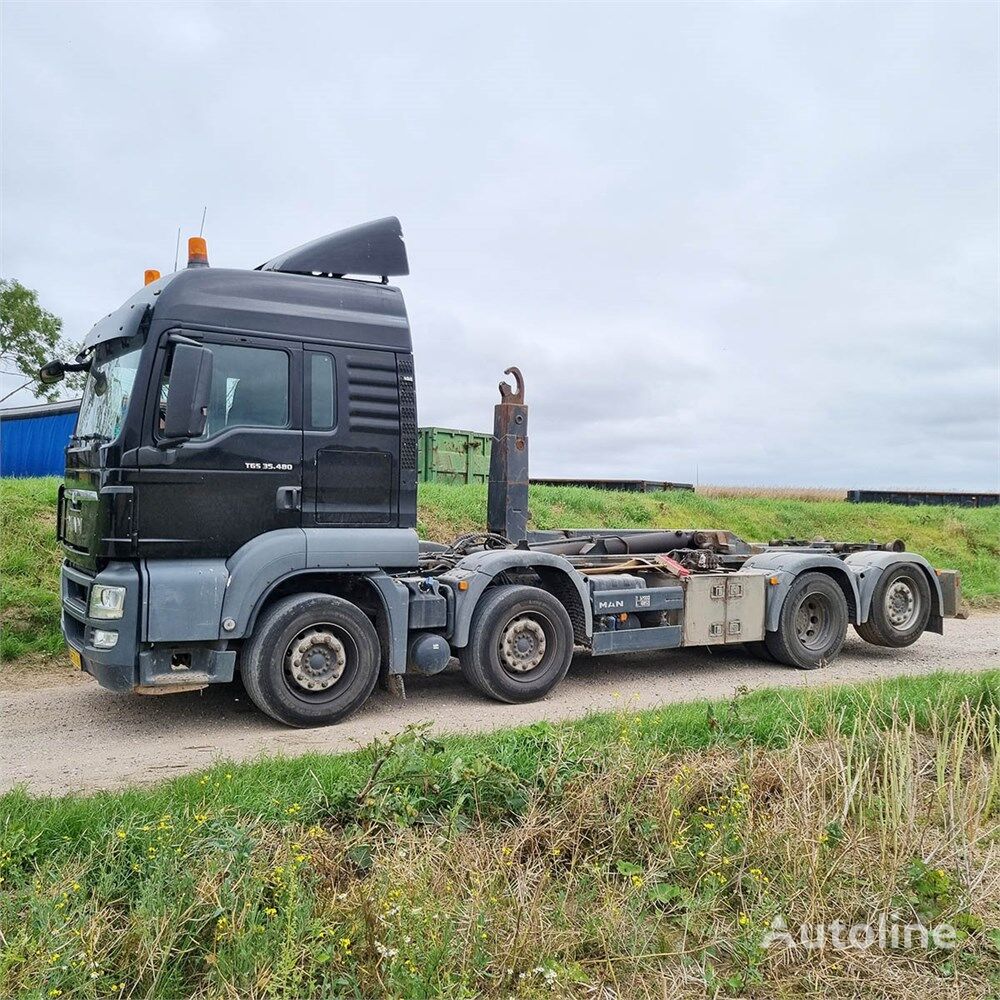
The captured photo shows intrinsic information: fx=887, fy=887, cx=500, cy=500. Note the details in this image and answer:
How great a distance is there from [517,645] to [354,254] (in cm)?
352

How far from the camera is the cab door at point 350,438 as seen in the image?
6.68m

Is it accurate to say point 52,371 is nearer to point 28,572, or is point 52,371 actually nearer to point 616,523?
point 28,572

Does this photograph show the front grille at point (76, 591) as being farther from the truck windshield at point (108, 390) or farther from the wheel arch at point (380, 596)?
the wheel arch at point (380, 596)

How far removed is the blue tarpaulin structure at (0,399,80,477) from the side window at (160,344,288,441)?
1371 cm

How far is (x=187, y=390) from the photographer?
5.95 metres

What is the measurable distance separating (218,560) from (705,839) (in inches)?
154

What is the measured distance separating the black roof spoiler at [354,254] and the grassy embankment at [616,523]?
4846 mm

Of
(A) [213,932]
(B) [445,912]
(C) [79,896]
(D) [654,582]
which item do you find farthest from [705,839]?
(D) [654,582]

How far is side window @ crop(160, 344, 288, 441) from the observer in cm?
636

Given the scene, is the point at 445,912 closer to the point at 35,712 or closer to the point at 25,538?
the point at 35,712

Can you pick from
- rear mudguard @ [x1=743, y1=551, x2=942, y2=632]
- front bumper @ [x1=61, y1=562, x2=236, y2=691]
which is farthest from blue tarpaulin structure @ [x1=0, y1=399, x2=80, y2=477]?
rear mudguard @ [x1=743, y1=551, x2=942, y2=632]

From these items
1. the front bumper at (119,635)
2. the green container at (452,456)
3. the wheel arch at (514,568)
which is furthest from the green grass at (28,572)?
the green container at (452,456)

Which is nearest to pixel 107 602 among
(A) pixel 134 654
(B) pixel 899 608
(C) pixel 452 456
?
(A) pixel 134 654

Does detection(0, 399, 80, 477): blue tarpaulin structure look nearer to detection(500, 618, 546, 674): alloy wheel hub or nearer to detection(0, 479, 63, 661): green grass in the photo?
detection(0, 479, 63, 661): green grass
